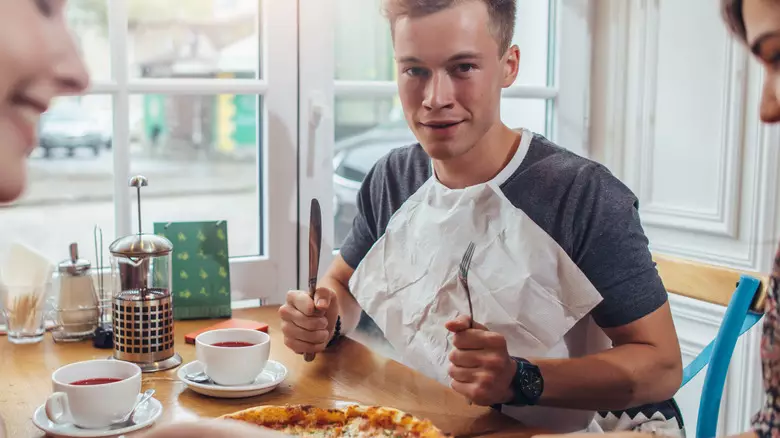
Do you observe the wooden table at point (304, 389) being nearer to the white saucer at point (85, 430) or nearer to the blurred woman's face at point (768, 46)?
the white saucer at point (85, 430)

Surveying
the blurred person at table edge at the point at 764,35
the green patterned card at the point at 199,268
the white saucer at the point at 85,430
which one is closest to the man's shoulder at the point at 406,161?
the green patterned card at the point at 199,268

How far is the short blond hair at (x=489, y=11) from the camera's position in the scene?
124 centimetres

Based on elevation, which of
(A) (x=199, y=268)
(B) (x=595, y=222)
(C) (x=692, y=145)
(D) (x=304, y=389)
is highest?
(C) (x=692, y=145)

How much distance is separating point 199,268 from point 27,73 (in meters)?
1.27

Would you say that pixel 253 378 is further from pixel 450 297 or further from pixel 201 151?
pixel 201 151

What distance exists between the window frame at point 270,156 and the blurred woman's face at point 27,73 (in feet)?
4.51

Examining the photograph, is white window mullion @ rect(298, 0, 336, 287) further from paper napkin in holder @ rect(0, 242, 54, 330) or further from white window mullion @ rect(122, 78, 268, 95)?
paper napkin in holder @ rect(0, 242, 54, 330)

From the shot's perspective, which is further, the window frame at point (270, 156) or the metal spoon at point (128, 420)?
the window frame at point (270, 156)

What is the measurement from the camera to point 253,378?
112 cm

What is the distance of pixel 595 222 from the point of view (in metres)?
1.20

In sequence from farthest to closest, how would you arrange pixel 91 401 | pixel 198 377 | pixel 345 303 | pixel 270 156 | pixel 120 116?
pixel 270 156 < pixel 120 116 < pixel 345 303 < pixel 198 377 < pixel 91 401

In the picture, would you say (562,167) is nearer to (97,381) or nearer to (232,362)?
(232,362)

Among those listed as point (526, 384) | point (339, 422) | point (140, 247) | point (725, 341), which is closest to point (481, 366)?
point (526, 384)

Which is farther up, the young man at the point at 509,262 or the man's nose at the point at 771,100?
the man's nose at the point at 771,100
